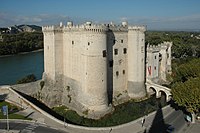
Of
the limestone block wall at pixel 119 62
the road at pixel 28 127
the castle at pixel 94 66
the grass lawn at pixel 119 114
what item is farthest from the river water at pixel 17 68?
the road at pixel 28 127

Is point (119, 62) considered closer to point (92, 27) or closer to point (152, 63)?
point (152, 63)

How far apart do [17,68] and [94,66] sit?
1464 inches

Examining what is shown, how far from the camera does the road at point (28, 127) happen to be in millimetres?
22673

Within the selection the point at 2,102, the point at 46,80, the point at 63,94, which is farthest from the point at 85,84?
the point at 2,102

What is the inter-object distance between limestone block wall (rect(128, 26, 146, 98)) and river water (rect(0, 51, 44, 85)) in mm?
23618

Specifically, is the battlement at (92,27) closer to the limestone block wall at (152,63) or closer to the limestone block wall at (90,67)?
the limestone block wall at (90,67)

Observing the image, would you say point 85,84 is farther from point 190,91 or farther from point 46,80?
point 190,91

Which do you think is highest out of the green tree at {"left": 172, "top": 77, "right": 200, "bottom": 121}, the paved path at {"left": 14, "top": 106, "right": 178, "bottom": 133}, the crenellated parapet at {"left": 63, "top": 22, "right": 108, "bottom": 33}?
the crenellated parapet at {"left": 63, "top": 22, "right": 108, "bottom": 33}

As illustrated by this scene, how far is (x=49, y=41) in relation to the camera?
33562 millimetres

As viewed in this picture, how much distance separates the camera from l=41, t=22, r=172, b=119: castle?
2873 cm

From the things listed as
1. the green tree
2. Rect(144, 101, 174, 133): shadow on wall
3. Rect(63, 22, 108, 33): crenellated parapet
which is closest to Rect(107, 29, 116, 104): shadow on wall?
Rect(63, 22, 108, 33): crenellated parapet

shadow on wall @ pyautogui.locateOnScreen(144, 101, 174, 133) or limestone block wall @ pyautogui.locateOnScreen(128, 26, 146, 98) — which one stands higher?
limestone block wall @ pyautogui.locateOnScreen(128, 26, 146, 98)

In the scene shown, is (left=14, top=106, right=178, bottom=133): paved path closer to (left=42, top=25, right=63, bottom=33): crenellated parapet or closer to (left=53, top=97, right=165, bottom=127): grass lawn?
(left=53, top=97, right=165, bottom=127): grass lawn

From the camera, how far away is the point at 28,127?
23375 millimetres
